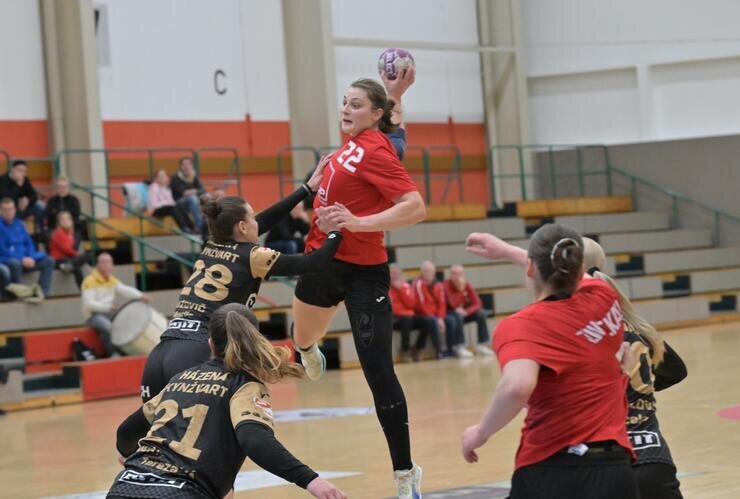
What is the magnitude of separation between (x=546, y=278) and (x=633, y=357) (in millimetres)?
813

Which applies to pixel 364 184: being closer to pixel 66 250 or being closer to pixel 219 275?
pixel 219 275

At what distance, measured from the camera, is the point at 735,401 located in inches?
420

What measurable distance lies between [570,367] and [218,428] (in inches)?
52.5

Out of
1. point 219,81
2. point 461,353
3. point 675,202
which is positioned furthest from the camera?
point 675,202

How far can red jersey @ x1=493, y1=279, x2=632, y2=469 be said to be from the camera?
3.89 metres

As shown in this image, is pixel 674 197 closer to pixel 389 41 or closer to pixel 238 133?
pixel 389 41

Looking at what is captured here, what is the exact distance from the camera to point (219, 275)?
6336mm

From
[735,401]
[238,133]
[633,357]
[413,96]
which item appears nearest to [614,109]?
[413,96]

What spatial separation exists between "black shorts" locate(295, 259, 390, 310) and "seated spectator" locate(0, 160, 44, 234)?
34.8 feet

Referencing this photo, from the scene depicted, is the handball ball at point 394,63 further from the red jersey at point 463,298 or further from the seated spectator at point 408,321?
the red jersey at point 463,298

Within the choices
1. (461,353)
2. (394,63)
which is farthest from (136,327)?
(394,63)

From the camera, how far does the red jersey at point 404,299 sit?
1747 centimetres

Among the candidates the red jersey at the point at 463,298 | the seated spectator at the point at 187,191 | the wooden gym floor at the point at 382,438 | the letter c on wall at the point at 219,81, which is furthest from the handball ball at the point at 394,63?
the letter c on wall at the point at 219,81

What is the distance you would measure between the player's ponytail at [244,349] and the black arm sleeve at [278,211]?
2180 mm
